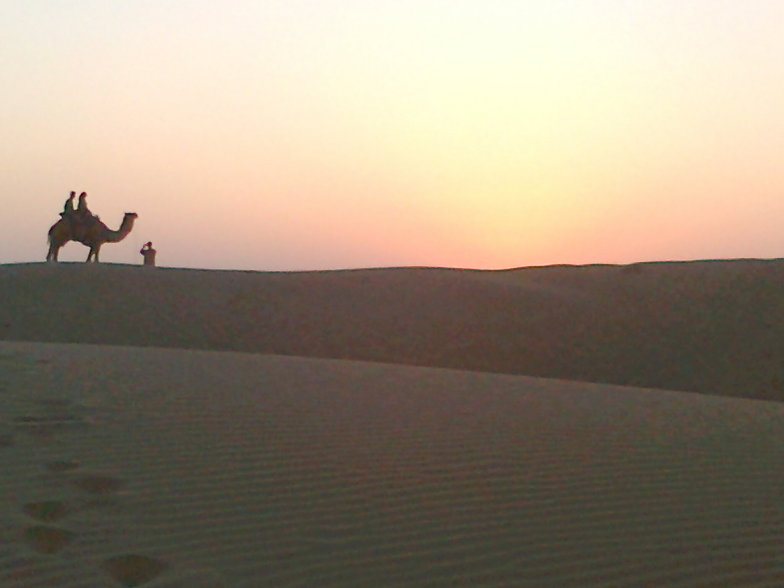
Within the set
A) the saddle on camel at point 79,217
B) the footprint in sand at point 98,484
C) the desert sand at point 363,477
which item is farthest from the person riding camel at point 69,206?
the footprint in sand at point 98,484

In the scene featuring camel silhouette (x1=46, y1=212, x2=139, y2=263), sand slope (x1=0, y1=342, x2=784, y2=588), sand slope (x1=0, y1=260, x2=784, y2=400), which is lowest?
sand slope (x1=0, y1=342, x2=784, y2=588)

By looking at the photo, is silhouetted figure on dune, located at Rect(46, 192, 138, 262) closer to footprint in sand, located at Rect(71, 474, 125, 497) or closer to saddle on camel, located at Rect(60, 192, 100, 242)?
saddle on camel, located at Rect(60, 192, 100, 242)

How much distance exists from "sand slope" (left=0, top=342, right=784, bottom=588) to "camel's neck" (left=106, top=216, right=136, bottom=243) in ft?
65.1

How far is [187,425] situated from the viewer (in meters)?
6.49

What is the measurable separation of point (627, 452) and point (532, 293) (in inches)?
703

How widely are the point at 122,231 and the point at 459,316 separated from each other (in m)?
11.7

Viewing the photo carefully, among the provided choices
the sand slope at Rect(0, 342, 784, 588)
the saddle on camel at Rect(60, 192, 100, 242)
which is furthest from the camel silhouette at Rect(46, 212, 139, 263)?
the sand slope at Rect(0, 342, 784, 588)

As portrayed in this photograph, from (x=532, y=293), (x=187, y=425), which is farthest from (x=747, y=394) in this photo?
(x=187, y=425)

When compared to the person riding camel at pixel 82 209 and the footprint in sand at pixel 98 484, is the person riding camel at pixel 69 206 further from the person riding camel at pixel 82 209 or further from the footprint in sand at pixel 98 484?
the footprint in sand at pixel 98 484

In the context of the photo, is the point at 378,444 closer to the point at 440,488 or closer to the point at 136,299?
the point at 440,488

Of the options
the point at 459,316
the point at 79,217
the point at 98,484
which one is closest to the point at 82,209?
the point at 79,217

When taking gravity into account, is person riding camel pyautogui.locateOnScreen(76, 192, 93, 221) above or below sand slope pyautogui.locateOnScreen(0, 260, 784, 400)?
above

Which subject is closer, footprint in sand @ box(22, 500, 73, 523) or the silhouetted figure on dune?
footprint in sand @ box(22, 500, 73, 523)

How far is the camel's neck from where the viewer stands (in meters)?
27.7
